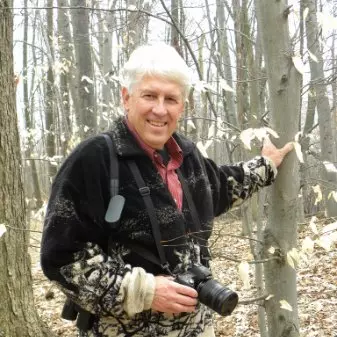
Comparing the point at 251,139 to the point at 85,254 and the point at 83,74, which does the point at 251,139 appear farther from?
the point at 83,74

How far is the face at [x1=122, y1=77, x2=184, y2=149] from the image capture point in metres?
2.01

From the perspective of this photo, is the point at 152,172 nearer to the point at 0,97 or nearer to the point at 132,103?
the point at 132,103

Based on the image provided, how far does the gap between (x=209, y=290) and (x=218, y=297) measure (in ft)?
0.18

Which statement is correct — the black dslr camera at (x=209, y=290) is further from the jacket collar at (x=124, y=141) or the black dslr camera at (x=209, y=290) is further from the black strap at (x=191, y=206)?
the jacket collar at (x=124, y=141)

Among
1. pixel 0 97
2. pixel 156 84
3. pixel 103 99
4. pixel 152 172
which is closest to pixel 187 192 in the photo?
pixel 152 172

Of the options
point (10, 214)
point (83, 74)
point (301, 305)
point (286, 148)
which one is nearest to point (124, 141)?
point (286, 148)

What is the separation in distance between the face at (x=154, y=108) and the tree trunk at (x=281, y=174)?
0.51m

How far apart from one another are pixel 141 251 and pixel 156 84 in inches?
30.0

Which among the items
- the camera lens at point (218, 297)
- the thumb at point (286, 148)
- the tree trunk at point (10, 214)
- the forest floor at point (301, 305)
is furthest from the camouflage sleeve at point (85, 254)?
the forest floor at point (301, 305)

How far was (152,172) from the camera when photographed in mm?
2023

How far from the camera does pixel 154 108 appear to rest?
2.01m

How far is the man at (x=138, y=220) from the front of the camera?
Result: 1.83m

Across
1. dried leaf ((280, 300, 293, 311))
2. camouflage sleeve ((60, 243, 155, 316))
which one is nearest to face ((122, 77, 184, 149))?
camouflage sleeve ((60, 243, 155, 316))

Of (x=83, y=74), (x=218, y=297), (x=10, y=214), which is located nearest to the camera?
(x=218, y=297)
